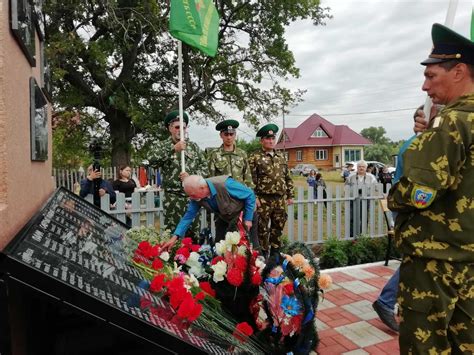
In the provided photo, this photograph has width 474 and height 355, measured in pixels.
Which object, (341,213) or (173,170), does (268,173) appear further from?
(341,213)

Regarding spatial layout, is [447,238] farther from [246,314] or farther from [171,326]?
[171,326]

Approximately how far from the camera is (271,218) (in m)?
5.12

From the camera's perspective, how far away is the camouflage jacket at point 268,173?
5.09 m

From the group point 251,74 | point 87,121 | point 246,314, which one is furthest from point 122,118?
point 246,314

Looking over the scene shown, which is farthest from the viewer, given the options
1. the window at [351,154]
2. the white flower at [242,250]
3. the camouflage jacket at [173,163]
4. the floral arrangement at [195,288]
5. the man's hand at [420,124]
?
the window at [351,154]

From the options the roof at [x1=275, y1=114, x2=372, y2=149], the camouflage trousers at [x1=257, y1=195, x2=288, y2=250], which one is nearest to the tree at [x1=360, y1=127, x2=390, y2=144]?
the roof at [x1=275, y1=114, x2=372, y2=149]

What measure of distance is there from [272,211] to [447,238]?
363 cm

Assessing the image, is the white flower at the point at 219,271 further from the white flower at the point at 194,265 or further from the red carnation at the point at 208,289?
the white flower at the point at 194,265

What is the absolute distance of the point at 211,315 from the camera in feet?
4.45

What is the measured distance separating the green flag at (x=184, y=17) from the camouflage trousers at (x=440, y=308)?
8.29 feet

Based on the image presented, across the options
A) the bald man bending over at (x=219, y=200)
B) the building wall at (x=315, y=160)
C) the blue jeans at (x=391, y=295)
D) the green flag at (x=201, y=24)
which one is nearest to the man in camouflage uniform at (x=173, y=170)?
the bald man bending over at (x=219, y=200)

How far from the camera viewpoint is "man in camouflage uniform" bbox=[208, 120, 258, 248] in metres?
4.57

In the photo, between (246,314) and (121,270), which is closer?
(121,270)

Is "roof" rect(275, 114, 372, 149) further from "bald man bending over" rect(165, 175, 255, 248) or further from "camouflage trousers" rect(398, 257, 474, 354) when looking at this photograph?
"camouflage trousers" rect(398, 257, 474, 354)
